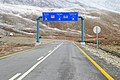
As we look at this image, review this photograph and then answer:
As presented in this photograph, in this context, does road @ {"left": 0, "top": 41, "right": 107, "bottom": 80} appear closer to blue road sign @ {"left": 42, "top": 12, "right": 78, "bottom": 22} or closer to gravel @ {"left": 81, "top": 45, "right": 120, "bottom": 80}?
gravel @ {"left": 81, "top": 45, "right": 120, "bottom": 80}

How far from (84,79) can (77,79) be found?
0.26 meters

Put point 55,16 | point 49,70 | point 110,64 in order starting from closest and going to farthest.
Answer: point 49,70
point 110,64
point 55,16

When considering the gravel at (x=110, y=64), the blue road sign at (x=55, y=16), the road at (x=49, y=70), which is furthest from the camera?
the blue road sign at (x=55, y=16)

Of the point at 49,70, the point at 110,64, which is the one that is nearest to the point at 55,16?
the point at 110,64

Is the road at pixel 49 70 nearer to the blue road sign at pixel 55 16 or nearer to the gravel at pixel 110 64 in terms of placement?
the gravel at pixel 110 64

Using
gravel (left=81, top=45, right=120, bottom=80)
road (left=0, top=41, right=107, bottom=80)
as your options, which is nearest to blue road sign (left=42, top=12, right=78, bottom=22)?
gravel (left=81, top=45, right=120, bottom=80)

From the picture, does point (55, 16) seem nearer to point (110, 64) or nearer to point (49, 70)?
point (110, 64)

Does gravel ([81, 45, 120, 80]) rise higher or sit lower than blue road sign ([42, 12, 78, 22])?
lower

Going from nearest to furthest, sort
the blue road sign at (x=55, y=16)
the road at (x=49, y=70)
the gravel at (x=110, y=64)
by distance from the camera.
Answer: the road at (x=49, y=70)
the gravel at (x=110, y=64)
the blue road sign at (x=55, y=16)

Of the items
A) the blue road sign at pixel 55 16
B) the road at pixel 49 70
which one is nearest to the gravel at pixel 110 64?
the road at pixel 49 70

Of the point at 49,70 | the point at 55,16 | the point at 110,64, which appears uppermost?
the point at 55,16

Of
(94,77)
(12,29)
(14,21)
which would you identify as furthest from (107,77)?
(14,21)

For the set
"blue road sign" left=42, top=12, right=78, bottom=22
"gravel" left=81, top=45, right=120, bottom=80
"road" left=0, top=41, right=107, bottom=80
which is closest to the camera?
"road" left=0, top=41, right=107, bottom=80

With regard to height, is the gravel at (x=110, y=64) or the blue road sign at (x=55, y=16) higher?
the blue road sign at (x=55, y=16)
